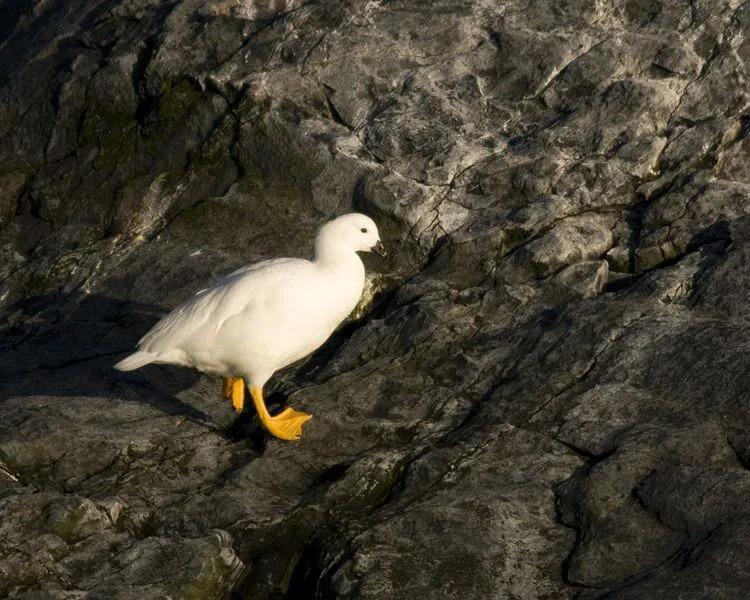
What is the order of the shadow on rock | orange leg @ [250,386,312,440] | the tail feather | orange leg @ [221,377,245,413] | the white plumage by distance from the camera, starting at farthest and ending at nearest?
the shadow on rock < orange leg @ [221,377,245,413] < the tail feather < the white plumage < orange leg @ [250,386,312,440]

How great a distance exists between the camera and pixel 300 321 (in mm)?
8992

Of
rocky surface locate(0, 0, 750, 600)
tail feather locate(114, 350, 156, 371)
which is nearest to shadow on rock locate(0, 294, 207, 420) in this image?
rocky surface locate(0, 0, 750, 600)

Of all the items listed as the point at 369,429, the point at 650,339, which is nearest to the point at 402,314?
the point at 369,429

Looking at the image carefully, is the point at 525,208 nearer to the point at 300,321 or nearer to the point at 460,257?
the point at 460,257

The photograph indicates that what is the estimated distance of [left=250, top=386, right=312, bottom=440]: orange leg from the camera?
29.0ft

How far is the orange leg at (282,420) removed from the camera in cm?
883

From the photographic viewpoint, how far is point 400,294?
1046 centimetres

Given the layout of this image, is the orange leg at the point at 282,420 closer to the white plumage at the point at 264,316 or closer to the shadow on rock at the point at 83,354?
the white plumage at the point at 264,316

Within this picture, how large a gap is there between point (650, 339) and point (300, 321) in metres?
2.72

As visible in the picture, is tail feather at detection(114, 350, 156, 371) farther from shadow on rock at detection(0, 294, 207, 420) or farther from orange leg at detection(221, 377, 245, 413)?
orange leg at detection(221, 377, 245, 413)

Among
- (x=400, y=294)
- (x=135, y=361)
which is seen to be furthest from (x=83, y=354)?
(x=400, y=294)

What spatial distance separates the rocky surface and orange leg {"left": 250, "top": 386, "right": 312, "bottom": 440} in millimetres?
98

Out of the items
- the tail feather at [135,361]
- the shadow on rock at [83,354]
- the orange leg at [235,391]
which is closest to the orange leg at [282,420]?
the orange leg at [235,391]

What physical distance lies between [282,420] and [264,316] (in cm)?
83
